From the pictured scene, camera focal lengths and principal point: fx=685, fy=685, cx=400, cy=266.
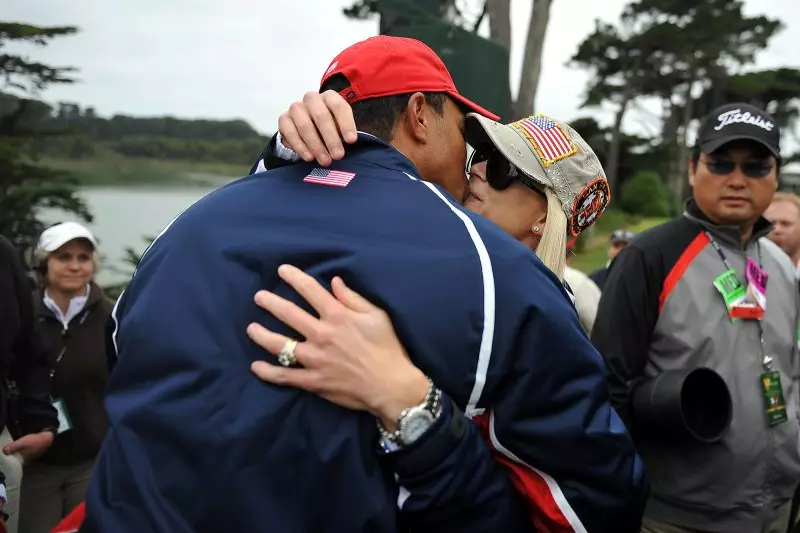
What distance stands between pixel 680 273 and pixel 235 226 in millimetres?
2116

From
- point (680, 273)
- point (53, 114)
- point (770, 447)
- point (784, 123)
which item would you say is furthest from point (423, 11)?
point (784, 123)

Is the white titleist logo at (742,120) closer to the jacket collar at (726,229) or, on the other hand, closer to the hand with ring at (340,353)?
the jacket collar at (726,229)

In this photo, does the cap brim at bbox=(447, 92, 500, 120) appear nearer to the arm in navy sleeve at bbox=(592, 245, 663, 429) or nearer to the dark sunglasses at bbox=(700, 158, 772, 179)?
the arm in navy sleeve at bbox=(592, 245, 663, 429)

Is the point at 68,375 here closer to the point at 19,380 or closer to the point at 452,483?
the point at 19,380

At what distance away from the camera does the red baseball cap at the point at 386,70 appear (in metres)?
1.61

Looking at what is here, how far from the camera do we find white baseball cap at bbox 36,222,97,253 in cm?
441

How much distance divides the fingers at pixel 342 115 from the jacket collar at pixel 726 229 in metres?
2.02

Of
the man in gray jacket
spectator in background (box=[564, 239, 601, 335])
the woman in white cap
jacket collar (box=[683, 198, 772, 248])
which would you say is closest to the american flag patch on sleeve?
the man in gray jacket

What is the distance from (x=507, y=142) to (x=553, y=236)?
30cm

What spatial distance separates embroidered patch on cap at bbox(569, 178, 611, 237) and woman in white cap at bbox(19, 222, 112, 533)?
3.26m

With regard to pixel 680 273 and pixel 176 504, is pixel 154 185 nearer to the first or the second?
pixel 680 273

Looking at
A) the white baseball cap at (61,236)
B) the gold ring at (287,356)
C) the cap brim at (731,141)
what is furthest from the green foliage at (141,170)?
the gold ring at (287,356)

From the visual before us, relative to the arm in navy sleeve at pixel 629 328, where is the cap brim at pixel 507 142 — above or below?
above

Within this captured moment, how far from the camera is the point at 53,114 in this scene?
6.23 m
